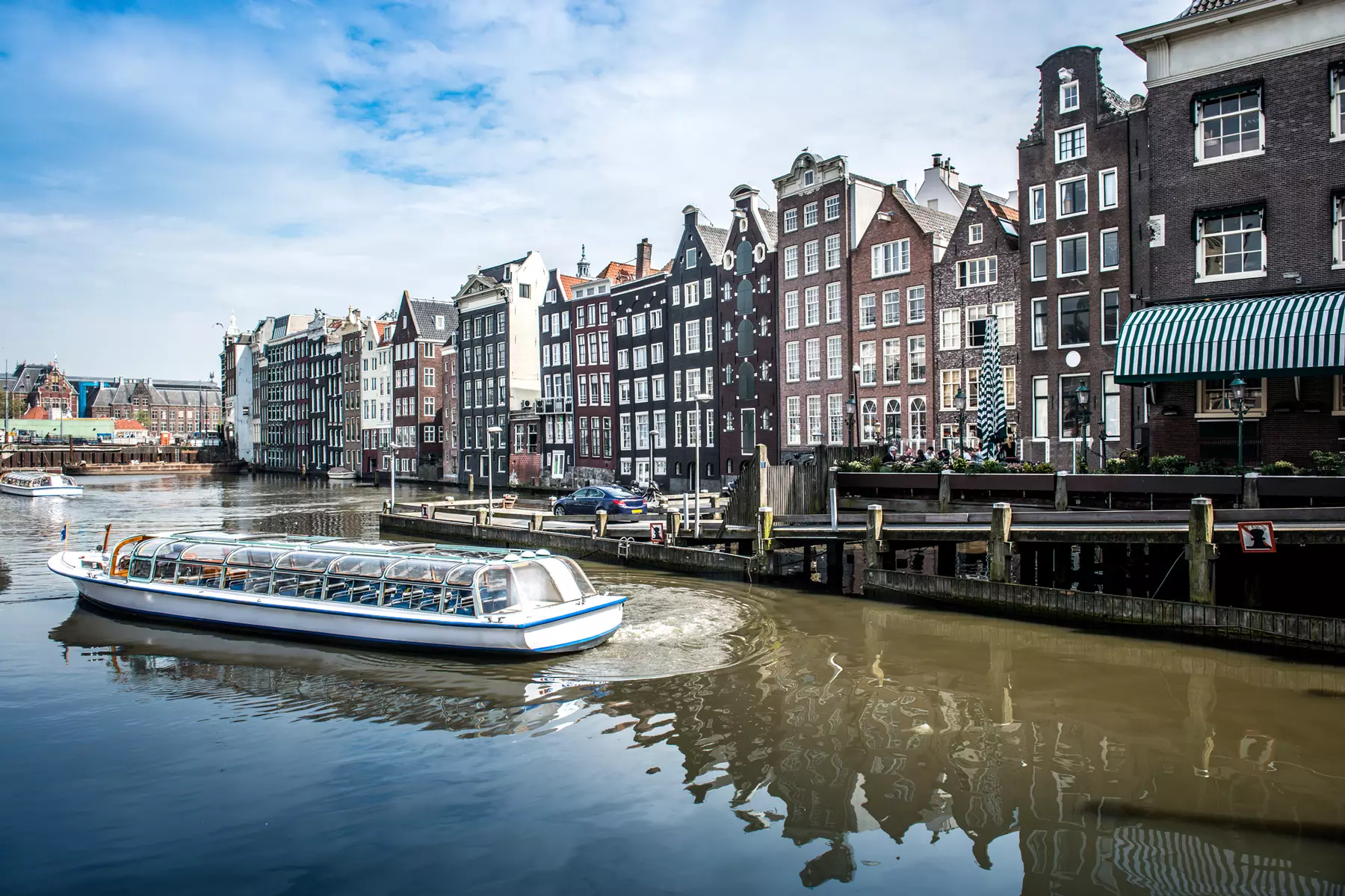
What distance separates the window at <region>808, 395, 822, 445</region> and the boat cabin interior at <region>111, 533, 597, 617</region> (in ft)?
111

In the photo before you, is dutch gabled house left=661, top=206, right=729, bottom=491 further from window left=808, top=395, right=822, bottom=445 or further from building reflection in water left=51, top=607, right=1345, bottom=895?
building reflection in water left=51, top=607, right=1345, bottom=895

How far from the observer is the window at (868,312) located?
51.6m

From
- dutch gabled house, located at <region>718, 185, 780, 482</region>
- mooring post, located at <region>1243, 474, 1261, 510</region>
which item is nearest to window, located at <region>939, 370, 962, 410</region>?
dutch gabled house, located at <region>718, 185, 780, 482</region>

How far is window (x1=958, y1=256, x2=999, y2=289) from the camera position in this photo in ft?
148

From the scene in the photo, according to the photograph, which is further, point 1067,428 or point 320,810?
point 1067,428

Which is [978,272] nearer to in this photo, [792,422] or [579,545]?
[792,422]

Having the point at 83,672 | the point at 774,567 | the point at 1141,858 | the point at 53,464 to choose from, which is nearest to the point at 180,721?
the point at 83,672

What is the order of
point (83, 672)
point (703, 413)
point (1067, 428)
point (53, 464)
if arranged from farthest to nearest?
point (53, 464) < point (703, 413) < point (1067, 428) < point (83, 672)

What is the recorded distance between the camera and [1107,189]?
4012cm

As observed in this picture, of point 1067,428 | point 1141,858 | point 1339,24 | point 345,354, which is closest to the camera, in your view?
point 1141,858

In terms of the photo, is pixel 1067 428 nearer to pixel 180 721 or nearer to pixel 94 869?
pixel 180 721

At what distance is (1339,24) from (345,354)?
107120 millimetres

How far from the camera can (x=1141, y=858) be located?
11188 mm

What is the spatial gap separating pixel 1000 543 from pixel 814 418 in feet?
104
